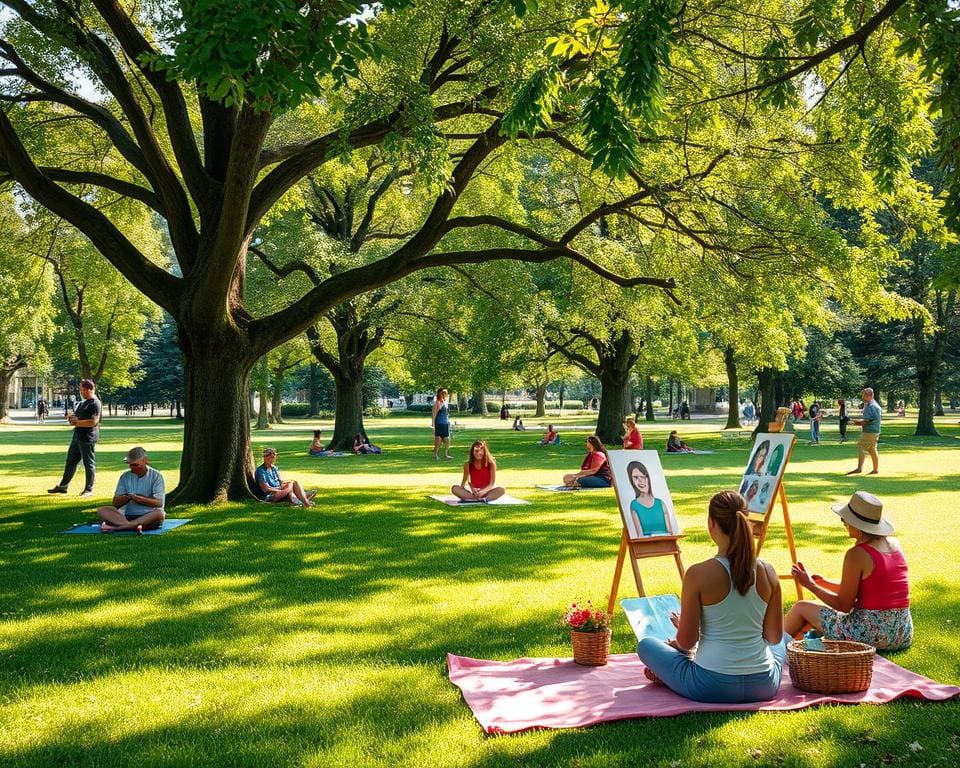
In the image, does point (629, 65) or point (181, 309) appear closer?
point (629, 65)

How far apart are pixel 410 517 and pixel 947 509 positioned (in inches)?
360

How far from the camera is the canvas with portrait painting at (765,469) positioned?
8.40 m

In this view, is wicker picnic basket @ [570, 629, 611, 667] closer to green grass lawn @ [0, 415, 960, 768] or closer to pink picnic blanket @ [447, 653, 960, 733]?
pink picnic blanket @ [447, 653, 960, 733]

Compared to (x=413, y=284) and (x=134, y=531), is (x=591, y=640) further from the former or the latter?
(x=413, y=284)

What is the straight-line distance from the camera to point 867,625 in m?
6.38

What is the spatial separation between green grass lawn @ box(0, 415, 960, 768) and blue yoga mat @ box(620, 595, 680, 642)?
10.2 inches

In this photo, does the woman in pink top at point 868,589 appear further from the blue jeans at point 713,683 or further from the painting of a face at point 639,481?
the painting of a face at point 639,481

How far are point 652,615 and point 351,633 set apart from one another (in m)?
2.53

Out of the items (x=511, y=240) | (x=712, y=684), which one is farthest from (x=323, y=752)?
(x=511, y=240)

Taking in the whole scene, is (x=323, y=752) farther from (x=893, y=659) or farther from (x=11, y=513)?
(x=11, y=513)

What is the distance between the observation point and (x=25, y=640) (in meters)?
6.96

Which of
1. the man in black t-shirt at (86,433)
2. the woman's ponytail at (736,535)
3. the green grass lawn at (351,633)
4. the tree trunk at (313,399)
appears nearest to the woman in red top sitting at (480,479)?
→ the green grass lawn at (351,633)

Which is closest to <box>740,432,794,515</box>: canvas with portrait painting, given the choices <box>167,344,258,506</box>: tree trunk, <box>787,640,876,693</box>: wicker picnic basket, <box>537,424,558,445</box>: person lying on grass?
<box>787,640,876,693</box>: wicker picnic basket

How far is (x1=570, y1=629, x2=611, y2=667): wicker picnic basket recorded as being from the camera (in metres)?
6.24
